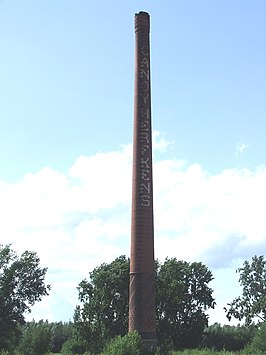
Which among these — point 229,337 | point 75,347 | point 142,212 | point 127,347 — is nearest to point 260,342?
point 229,337

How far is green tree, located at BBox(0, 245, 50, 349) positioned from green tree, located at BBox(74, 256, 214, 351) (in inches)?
258

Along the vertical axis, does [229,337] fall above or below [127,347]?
above

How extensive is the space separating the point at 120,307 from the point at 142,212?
2138 cm

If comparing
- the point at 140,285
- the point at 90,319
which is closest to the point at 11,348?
the point at 90,319

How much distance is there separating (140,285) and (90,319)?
22.2m

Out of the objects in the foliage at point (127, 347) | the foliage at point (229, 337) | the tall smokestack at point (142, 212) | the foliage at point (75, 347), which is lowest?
the foliage at point (127, 347)

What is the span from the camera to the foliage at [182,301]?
198 ft

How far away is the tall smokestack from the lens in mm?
37812

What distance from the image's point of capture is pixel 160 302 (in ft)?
198

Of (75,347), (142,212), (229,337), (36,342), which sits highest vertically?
(142,212)

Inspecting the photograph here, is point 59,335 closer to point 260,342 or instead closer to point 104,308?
point 104,308

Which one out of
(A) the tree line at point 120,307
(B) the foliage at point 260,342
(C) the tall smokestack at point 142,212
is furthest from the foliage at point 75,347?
(C) the tall smokestack at point 142,212

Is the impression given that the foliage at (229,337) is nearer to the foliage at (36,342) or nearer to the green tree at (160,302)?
the green tree at (160,302)

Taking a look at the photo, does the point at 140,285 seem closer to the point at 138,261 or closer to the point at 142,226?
the point at 138,261
